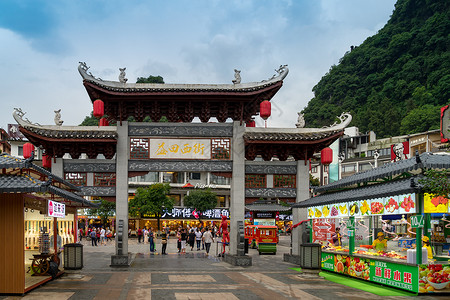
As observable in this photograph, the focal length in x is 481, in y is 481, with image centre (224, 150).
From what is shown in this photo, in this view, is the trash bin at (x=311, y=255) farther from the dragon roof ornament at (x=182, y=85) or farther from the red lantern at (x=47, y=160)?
the red lantern at (x=47, y=160)

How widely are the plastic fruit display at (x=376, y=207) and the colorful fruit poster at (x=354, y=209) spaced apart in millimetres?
1034

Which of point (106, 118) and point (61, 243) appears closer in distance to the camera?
point (61, 243)

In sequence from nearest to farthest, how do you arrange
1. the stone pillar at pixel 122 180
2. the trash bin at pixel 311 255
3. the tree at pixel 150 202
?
the trash bin at pixel 311 255, the stone pillar at pixel 122 180, the tree at pixel 150 202

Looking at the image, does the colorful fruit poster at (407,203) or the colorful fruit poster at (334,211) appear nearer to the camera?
the colorful fruit poster at (407,203)

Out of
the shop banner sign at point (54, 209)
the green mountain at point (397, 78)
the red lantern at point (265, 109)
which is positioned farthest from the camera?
the green mountain at point (397, 78)

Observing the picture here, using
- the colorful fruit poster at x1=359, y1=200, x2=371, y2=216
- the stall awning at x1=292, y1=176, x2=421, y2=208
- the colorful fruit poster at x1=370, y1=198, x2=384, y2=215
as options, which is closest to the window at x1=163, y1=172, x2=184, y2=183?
the stall awning at x1=292, y1=176, x2=421, y2=208

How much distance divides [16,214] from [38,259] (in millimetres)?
4260

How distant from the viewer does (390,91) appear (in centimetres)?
9200

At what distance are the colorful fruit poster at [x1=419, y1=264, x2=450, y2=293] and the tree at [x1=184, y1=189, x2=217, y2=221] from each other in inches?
2165

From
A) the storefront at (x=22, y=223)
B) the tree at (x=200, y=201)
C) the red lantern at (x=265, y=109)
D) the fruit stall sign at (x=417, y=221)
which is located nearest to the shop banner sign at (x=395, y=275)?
the fruit stall sign at (x=417, y=221)

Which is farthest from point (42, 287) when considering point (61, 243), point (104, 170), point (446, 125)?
point (446, 125)

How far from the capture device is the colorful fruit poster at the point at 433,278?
556 inches

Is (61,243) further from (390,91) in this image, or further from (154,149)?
(390,91)

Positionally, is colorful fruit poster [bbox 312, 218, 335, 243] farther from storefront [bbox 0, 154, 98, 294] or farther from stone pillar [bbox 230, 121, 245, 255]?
storefront [bbox 0, 154, 98, 294]
